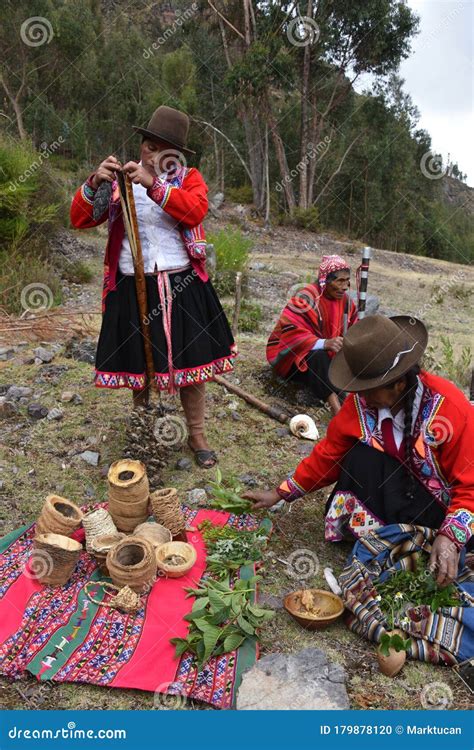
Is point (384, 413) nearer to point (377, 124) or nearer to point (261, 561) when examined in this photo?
point (261, 561)

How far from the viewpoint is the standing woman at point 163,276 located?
3021 mm

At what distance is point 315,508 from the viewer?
3350 millimetres

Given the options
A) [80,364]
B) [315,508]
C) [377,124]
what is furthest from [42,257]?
[377,124]

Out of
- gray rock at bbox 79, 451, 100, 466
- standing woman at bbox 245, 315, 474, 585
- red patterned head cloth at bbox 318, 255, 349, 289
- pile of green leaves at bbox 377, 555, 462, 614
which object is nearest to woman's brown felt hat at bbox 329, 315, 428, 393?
standing woman at bbox 245, 315, 474, 585

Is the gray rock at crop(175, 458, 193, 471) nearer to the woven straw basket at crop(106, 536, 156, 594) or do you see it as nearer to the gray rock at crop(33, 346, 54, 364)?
the woven straw basket at crop(106, 536, 156, 594)

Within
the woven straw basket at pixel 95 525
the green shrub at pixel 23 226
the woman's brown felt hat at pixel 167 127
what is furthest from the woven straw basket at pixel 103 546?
the green shrub at pixel 23 226

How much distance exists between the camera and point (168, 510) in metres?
2.87

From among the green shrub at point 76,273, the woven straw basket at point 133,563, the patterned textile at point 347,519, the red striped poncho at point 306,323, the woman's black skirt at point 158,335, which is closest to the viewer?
the woven straw basket at point 133,563

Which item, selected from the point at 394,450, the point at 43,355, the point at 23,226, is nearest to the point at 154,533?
the point at 394,450

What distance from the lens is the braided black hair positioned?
2383mm

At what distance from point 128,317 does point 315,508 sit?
4.81ft

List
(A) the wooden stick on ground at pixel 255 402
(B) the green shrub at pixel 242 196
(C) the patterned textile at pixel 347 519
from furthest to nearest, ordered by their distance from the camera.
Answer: (B) the green shrub at pixel 242 196 → (A) the wooden stick on ground at pixel 255 402 → (C) the patterned textile at pixel 347 519

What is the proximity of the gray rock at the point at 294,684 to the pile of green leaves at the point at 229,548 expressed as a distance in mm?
559

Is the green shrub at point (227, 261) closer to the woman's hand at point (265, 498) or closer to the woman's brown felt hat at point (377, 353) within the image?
the woman's hand at point (265, 498)
